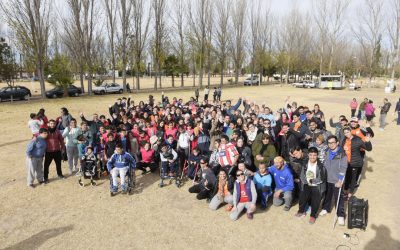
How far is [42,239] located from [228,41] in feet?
151

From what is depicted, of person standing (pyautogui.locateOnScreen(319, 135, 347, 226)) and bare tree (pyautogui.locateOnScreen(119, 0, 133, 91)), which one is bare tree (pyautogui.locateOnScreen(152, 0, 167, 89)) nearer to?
bare tree (pyautogui.locateOnScreen(119, 0, 133, 91))

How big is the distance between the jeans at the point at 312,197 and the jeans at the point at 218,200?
5.04 feet

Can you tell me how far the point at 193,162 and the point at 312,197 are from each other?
10.8 feet

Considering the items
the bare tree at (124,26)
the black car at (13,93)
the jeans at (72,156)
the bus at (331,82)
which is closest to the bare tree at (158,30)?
the bare tree at (124,26)

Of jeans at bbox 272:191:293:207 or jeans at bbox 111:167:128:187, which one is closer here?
jeans at bbox 272:191:293:207

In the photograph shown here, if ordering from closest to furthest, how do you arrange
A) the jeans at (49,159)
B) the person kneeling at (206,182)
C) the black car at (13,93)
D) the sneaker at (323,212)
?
1. the sneaker at (323,212)
2. the person kneeling at (206,182)
3. the jeans at (49,159)
4. the black car at (13,93)

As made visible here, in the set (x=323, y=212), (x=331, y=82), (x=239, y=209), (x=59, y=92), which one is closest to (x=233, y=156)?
(x=239, y=209)

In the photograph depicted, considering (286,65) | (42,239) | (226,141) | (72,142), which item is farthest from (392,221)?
(286,65)

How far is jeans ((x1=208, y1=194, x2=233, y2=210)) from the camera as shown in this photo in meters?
6.74

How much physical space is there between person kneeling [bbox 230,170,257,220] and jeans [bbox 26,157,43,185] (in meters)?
5.35

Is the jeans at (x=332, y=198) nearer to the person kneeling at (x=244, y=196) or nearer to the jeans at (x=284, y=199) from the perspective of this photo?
the jeans at (x=284, y=199)

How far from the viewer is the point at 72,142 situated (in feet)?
28.1

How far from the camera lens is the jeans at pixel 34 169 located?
7.87 m

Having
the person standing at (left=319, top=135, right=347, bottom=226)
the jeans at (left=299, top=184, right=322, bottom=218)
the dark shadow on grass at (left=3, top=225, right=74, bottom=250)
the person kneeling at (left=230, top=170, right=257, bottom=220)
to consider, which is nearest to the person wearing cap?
the jeans at (left=299, top=184, right=322, bottom=218)
